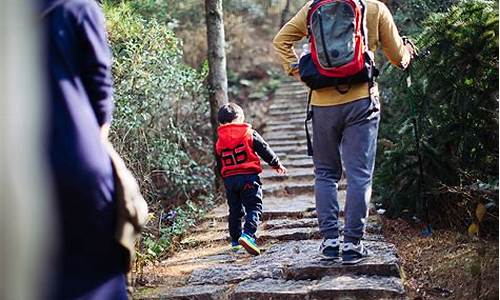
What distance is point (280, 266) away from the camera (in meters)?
4.20

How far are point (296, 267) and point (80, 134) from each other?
234 centimetres

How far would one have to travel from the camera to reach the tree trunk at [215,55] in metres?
7.52

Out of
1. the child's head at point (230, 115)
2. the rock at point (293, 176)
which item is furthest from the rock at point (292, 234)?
the rock at point (293, 176)

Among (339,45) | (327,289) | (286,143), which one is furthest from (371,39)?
(286,143)

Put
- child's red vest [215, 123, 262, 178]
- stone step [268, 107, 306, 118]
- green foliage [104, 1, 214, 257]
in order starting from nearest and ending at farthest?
child's red vest [215, 123, 262, 178] → green foliage [104, 1, 214, 257] → stone step [268, 107, 306, 118]

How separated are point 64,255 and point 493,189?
7.77ft

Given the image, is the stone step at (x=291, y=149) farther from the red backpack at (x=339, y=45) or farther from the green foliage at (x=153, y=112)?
the red backpack at (x=339, y=45)

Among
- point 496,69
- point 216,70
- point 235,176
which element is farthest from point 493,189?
point 216,70

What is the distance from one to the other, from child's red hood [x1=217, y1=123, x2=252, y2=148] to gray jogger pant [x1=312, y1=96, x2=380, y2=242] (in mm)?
1288

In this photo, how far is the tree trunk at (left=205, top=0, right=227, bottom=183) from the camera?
7.52 m

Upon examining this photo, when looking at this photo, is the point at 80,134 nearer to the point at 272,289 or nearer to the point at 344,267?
the point at 272,289

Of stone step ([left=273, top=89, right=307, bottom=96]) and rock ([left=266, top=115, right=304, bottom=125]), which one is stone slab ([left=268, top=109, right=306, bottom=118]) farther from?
stone step ([left=273, top=89, right=307, bottom=96])

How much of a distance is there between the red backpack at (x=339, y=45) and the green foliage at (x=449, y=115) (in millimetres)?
802

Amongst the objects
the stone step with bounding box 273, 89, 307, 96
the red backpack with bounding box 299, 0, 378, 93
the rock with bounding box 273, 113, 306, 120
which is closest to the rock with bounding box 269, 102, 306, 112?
the rock with bounding box 273, 113, 306, 120
